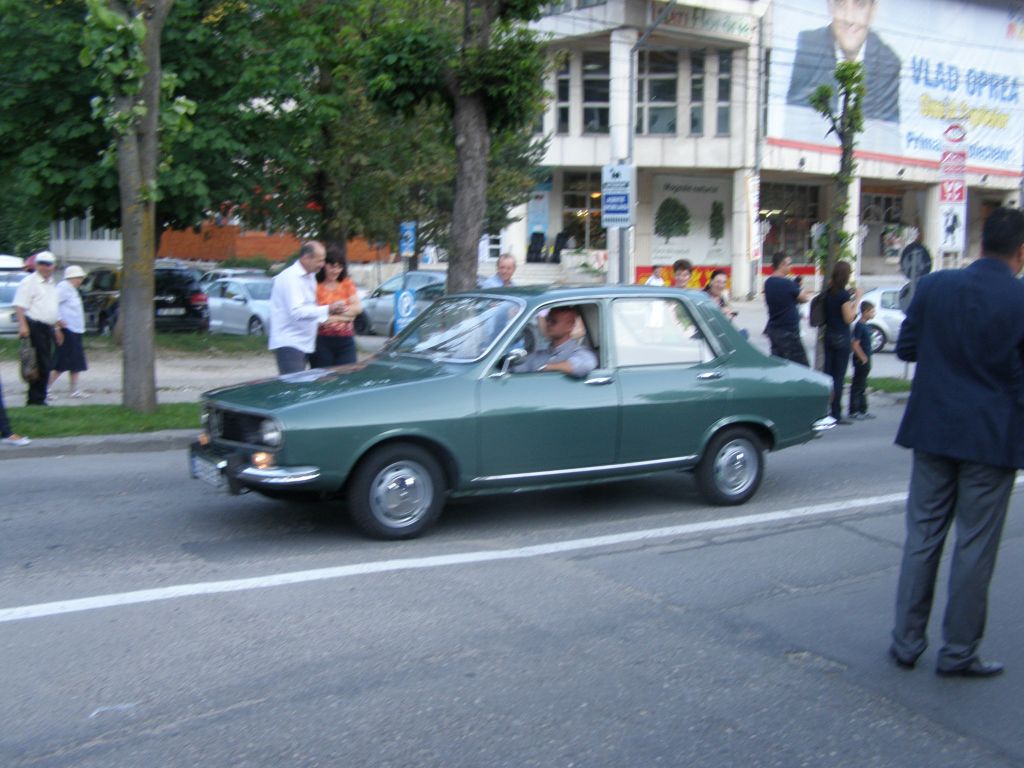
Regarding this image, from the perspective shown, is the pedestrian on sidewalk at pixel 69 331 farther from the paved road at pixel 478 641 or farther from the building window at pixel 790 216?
the building window at pixel 790 216

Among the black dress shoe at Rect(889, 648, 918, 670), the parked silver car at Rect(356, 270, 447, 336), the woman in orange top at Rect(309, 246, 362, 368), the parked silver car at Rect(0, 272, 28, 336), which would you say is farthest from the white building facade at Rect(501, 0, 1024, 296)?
the black dress shoe at Rect(889, 648, 918, 670)

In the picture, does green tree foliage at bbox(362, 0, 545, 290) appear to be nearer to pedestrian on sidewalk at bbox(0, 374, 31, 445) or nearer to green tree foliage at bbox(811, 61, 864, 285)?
green tree foliage at bbox(811, 61, 864, 285)

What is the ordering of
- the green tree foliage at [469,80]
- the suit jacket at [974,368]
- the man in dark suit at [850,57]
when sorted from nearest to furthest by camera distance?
the suit jacket at [974,368] < the green tree foliage at [469,80] < the man in dark suit at [850,57]

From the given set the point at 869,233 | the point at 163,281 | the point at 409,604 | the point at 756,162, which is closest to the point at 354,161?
the point at 163,281

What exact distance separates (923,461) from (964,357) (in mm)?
480

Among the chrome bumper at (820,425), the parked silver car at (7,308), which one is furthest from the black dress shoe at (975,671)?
the parked silver car at (7,308)

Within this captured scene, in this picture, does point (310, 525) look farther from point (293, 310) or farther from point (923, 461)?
point (923, 461)

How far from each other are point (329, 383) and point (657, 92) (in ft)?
120

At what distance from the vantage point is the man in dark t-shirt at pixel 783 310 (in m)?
12.8

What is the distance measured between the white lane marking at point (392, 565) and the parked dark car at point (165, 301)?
19.0 m

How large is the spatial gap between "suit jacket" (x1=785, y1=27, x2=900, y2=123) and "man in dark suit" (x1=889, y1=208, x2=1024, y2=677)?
3773cm

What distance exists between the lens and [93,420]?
452 inches

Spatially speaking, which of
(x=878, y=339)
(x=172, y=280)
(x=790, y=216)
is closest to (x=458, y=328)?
(x=172, y=280)

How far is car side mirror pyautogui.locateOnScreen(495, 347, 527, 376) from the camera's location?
7.65 m
